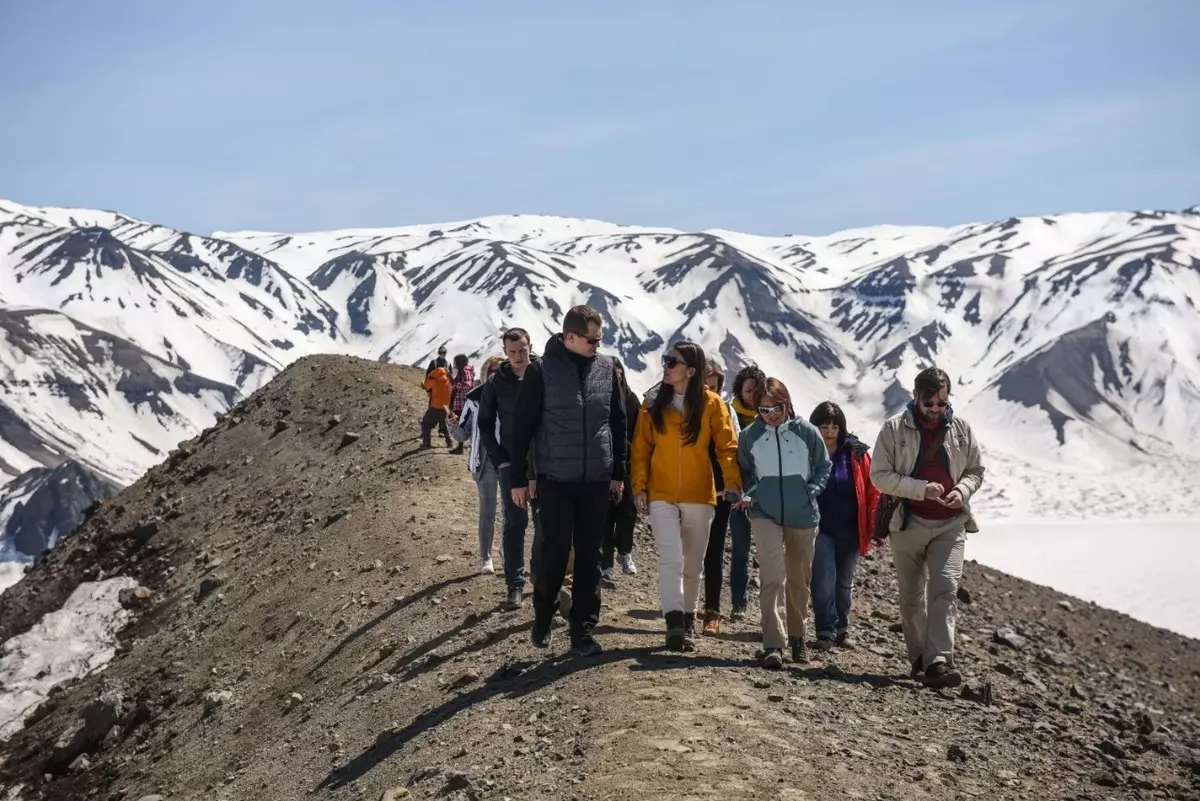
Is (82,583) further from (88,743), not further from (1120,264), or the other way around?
(1120,264)

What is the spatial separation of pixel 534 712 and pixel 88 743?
7.35 metres

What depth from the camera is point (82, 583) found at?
1928cm

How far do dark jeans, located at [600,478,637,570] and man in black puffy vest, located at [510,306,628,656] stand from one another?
63 centimetres

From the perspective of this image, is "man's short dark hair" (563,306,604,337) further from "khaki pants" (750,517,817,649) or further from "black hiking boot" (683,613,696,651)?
"black hiking boot" (683,613,696,651)

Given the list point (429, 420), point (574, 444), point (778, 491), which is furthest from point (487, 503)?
point (429, 420)

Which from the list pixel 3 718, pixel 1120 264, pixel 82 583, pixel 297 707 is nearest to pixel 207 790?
pixel 297 707

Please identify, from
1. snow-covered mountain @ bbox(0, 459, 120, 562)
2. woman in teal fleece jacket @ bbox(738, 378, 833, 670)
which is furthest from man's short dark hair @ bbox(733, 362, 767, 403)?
snow-covered mountain @ bbox(0, 459, 120, 562)

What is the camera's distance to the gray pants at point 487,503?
36.4ft

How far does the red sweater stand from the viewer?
327 inches

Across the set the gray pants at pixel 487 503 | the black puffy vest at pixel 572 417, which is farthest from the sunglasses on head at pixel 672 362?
the gray pants at pixel 487 503

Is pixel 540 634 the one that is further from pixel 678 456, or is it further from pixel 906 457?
pixel 906 457

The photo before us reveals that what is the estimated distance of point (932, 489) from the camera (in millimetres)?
8117

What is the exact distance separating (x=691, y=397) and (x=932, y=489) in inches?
70.4

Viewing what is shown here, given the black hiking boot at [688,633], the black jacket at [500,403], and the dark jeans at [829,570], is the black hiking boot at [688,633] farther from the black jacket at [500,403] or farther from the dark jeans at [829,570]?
the black jacket at [500,403]
